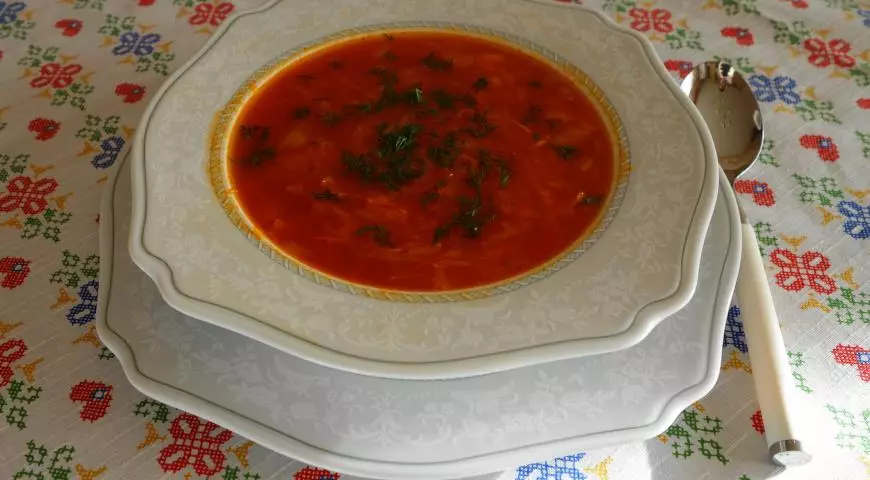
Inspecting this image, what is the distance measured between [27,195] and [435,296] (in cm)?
115

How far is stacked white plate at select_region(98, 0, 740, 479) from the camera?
1248 millimetres

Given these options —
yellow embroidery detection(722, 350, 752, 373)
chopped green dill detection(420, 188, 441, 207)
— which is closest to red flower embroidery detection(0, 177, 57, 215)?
chopped green dill detection(420, 188, 441, 207)

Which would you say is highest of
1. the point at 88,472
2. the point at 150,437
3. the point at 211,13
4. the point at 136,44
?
the point at 211,13

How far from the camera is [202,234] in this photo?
1.44 metres

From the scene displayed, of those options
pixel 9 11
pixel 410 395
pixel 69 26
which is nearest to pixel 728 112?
pixel 410 395

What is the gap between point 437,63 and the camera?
6.42 feet

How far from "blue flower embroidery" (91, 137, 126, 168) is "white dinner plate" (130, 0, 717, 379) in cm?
35

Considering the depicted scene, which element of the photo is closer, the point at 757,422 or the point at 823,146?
the point at 757,422

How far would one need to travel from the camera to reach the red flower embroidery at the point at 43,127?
1990 millimetres

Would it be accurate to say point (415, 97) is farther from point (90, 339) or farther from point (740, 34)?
point (740, 34)

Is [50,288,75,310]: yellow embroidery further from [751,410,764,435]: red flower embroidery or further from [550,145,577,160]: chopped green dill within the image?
[751,410,764,435]: red flower embroidery

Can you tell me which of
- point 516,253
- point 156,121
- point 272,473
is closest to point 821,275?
point 516,253

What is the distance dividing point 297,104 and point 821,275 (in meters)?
1.34

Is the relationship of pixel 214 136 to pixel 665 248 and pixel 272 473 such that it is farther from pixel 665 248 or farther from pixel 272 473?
pixel 665 248
